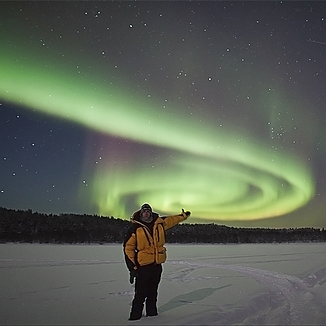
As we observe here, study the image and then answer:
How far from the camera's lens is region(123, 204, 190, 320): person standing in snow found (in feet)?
20.6

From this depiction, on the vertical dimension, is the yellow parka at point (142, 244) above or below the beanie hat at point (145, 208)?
below

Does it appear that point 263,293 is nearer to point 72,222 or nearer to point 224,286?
point 224,286

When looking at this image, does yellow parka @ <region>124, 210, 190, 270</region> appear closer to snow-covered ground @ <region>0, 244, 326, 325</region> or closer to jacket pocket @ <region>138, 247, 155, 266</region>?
jacket pocket @ <region>138, 247, 155, 266</region>

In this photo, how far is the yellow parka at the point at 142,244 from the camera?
20.6 ft

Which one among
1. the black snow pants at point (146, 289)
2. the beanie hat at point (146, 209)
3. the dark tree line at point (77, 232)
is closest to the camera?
the black snow pants at point (146, 289)

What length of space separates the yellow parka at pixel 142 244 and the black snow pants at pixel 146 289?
0.13 meters

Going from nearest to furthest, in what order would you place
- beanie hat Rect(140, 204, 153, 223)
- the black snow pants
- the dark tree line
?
the black snow pants → beanie hat Rect(140, 204, 153, 223) → the dark tree line

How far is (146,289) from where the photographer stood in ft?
20.8

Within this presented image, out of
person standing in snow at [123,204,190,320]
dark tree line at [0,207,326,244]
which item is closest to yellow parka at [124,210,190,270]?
person standing in snow at [123,204,190,320]

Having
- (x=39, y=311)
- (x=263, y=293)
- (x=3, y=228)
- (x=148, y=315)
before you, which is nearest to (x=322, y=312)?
(x=263, y=293)

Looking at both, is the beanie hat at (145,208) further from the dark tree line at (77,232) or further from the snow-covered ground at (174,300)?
the dark tree line at (77,232)

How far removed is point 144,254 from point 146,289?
595mm

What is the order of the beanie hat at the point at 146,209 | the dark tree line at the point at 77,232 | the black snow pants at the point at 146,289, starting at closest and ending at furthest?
1. the black snow pants at the point at 146,289
2. the beanie hat at the point at 146,209
3. the dark tree line at the point at 77,232

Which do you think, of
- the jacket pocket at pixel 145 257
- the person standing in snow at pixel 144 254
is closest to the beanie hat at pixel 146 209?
the person standing in snow at pixel 144 254
